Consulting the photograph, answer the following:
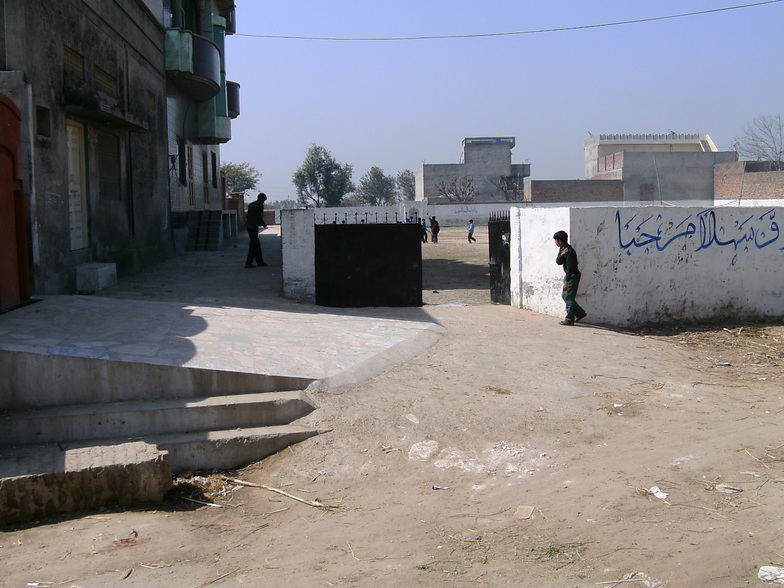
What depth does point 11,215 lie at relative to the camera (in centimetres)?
764

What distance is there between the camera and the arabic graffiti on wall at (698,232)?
10.7 metres

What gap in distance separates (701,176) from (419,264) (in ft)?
159

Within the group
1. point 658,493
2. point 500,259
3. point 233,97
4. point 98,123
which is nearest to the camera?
point 658,493

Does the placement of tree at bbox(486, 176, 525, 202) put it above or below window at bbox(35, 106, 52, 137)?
above

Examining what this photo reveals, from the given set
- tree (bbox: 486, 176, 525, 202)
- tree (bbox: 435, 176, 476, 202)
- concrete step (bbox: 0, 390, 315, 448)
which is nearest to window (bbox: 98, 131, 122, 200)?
concrete step (bbox: 0, 390, 315, 448)

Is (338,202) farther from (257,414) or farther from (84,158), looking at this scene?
(257,414)

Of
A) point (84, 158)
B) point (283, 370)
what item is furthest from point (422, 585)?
point (84, 158)

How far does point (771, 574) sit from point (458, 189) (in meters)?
65.5

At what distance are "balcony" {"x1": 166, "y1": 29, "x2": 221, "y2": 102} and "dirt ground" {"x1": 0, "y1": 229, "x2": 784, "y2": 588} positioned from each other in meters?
13.0

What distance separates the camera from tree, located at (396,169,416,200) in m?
90.1

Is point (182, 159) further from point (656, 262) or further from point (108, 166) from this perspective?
point (656, 262)

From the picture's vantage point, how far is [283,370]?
6.55m

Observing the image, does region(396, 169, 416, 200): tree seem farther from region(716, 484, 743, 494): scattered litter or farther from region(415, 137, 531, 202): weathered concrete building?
region(716, 484, 743, 494): scattered litter

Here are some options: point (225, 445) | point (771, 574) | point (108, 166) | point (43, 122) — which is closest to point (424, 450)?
point (225, 445)
